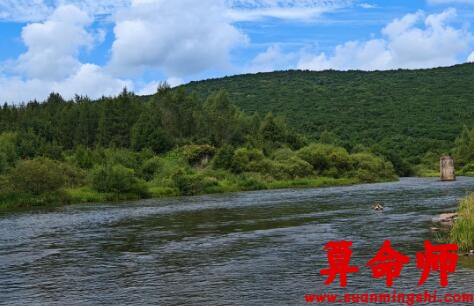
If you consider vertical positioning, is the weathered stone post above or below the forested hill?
below

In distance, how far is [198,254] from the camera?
2725cm

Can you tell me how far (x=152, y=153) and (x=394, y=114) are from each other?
3741 inches

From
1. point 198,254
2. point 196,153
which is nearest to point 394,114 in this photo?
point 196,153

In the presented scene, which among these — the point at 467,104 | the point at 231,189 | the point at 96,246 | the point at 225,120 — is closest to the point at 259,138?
the point at 225,120

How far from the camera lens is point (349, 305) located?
56.3ft

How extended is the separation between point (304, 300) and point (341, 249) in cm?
944

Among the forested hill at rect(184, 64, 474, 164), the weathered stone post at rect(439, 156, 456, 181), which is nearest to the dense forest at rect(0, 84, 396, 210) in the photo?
the weathered stone post at rect(439, 156, 456, 181)

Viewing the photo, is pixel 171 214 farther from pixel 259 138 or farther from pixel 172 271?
pixel 259 138

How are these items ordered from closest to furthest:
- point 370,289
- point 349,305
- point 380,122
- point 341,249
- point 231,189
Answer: point 349,305 → point 370,289 → point 341,249 → point 231,189 → point 380,122

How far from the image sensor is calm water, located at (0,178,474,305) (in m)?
19.3

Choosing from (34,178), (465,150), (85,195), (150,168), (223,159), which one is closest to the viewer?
(34,178)

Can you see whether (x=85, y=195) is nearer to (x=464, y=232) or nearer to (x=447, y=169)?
(x=464, y=232)

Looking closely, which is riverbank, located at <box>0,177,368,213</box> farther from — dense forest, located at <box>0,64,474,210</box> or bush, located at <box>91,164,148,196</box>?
bush, located at <box>91,164,148,196</box>

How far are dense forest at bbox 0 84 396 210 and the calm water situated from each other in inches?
857
